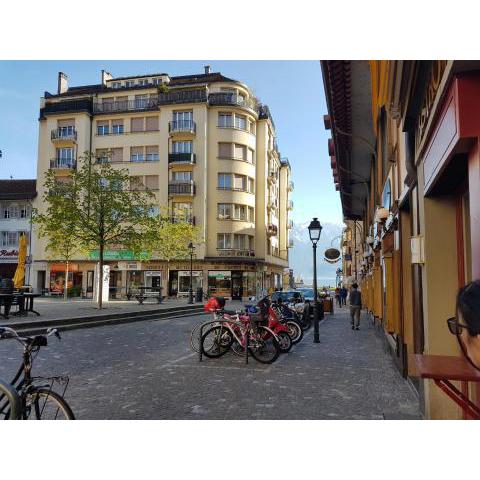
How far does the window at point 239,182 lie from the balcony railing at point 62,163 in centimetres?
1449

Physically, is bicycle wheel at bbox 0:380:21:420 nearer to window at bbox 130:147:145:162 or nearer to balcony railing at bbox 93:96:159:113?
window at bbox 130:147:145:162

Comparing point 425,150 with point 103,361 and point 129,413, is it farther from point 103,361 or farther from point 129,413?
point 103,361

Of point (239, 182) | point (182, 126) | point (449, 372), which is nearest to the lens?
point (449, 372)

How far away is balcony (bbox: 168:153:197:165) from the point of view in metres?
44.3

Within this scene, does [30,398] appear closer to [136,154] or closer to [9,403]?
[9,403]

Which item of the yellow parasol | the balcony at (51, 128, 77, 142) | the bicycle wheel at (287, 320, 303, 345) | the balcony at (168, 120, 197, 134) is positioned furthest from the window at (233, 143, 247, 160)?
the bicycle wheel at (287, 320, 303, 345)

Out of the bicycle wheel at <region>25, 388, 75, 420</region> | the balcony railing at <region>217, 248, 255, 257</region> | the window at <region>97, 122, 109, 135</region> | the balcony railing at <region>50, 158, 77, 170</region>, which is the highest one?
the window at <region>97, 122, 109, 135</region>

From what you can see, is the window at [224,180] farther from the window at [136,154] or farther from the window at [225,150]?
the window at [136,154]

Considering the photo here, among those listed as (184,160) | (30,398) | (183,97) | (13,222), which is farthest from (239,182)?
(30,398)

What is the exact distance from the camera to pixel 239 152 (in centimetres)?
4531

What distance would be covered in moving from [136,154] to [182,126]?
16.6ft

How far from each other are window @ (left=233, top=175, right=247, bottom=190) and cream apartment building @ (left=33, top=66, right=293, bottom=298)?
0.29ft

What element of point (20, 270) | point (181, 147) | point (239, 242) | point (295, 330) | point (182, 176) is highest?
point (181, 147)
